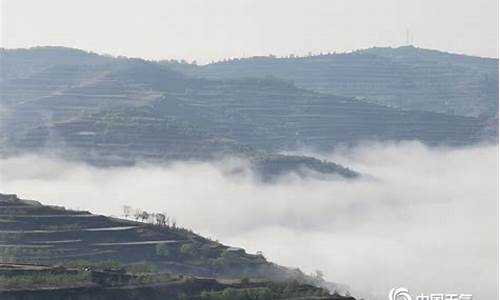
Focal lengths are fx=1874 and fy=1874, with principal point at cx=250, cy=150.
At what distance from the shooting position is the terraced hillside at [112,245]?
10844cm

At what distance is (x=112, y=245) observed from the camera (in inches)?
4373

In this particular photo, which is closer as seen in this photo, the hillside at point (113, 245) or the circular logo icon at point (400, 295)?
the circular logo icon at point (400, 295)

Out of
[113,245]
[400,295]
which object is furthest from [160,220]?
[400,295]

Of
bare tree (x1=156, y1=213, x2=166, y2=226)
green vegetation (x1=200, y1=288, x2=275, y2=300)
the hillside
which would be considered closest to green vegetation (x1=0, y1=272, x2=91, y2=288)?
green vegetation (x1=200, y1=288, x2=275, y2=300)

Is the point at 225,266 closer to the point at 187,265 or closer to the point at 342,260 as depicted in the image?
the point at 187,265

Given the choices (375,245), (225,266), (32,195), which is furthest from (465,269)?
(225,266)

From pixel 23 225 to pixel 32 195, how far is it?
220 ft

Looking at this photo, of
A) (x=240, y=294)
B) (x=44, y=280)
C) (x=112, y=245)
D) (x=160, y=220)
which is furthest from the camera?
(x=160, y=220)

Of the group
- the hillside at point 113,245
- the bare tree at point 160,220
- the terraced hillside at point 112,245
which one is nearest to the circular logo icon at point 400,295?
the hillside at point 113,245

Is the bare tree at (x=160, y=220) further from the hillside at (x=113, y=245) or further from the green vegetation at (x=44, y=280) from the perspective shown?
the green vegetation at (x=44, y=280)

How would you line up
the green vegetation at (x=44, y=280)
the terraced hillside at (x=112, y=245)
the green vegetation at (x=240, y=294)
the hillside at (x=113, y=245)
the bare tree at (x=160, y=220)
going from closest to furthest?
the green vegetation at (x=44, y=280) < the green vegetation at (x=240, y=294) < the hillside at (x=113, y=245) < the terraced hillside at (x=112, y=245) < the bare tree at (x=160, y=220)

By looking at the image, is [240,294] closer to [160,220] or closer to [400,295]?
[400,295]

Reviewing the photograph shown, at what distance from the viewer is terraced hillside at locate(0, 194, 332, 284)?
356 ft

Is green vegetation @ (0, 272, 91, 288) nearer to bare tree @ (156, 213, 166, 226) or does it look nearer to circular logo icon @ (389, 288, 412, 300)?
circular logo icon @ (389, 288, 412, 300)
